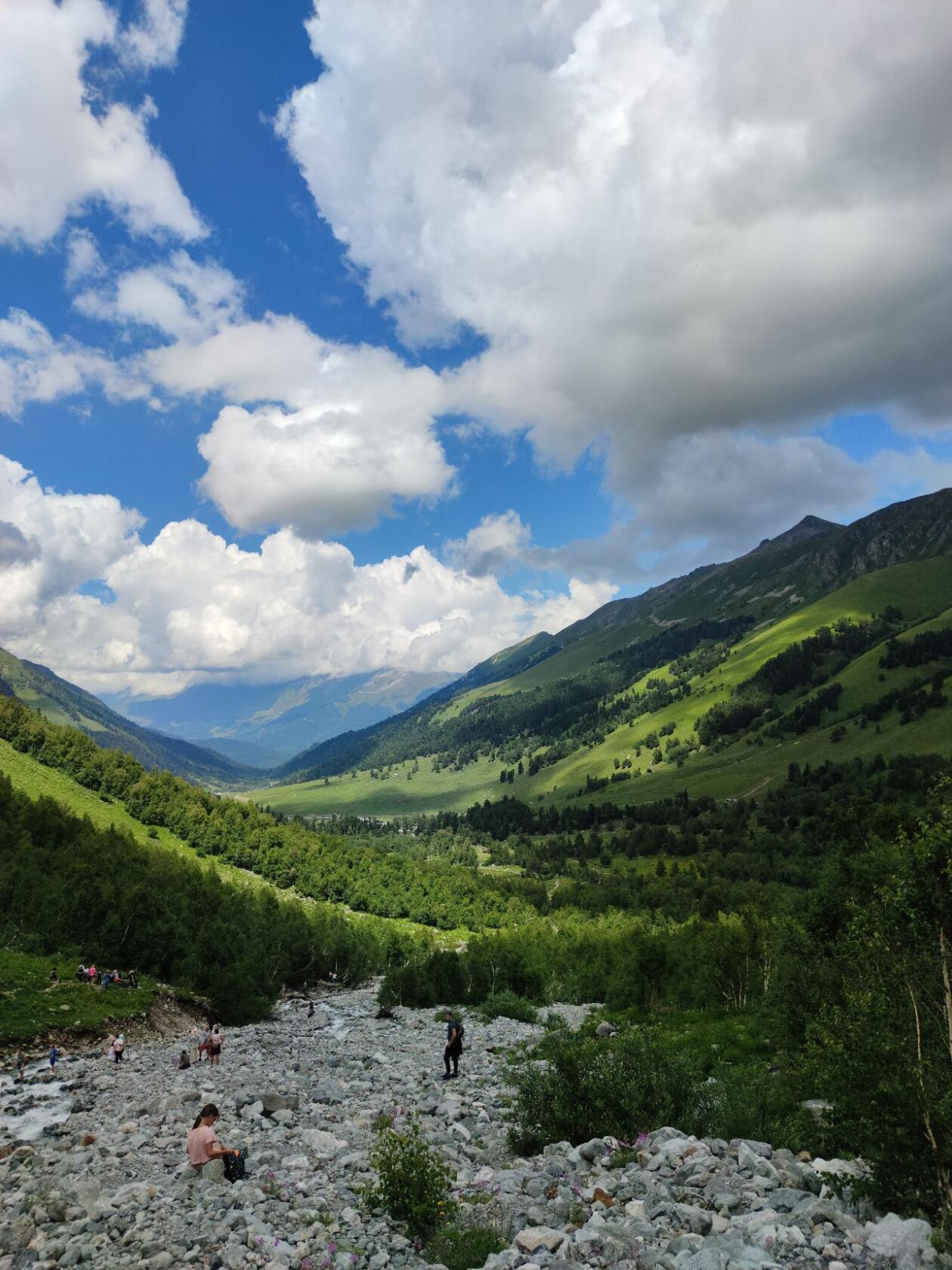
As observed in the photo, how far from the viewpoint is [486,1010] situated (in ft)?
218

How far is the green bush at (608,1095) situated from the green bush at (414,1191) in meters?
5.59

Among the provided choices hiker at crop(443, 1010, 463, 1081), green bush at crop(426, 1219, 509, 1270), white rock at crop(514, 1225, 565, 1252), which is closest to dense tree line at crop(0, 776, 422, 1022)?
hiker at crop(443, 1010, 463, 1081)

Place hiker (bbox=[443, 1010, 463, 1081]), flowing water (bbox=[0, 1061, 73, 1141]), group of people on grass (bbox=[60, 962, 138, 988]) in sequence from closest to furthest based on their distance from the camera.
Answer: flowing water (bbox=[0, 1061, 73, 1141]) → hiker (bbox=[443, 1010, 463, 1081]) → group of people on grass (bbox=[60, 962, 138, 988])

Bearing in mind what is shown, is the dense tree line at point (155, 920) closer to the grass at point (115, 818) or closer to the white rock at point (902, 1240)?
the grass at point (115, 818)

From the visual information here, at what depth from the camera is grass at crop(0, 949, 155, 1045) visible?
40594mm

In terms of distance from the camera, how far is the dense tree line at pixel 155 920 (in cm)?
6644

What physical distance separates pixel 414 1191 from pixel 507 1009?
57.1m

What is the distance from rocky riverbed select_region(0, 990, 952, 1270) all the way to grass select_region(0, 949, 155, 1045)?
12569 mm

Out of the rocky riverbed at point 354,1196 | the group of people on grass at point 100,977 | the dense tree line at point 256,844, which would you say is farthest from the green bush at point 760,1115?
the dense tree line at point 256,844

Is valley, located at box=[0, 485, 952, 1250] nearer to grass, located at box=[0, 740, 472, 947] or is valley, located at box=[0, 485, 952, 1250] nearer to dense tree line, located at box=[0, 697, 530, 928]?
dense tree line, located at box=[0, 697, 530, 928]

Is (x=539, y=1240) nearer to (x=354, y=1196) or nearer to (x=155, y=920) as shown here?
(x=354, y=1196)

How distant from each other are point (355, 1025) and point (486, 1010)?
545 inches

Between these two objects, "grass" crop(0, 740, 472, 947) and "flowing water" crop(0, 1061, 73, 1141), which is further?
"grass" crop(0, 740, 472, 947)

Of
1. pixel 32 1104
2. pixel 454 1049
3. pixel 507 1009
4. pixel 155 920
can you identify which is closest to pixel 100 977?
pixel 155 920
